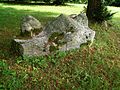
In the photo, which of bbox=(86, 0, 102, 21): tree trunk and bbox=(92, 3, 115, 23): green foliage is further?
bbox=(86, 0, 102, 21): tree trunk

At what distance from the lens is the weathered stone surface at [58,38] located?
930cm

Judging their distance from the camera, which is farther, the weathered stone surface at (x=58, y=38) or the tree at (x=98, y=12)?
the tree at (x=98, y=12)

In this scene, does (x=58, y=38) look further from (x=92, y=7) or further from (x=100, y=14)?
(x=92, y=7)

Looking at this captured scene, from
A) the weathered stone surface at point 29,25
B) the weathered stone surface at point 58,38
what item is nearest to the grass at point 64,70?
the weathered stone surface at point 58,38

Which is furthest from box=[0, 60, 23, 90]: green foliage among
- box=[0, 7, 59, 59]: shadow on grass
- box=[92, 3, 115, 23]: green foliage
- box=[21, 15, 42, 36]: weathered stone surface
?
box=[92, 3, 115, 23]: green foliage

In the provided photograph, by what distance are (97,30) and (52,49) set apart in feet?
11.4

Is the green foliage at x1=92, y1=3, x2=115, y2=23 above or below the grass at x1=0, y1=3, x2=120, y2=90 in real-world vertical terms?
above

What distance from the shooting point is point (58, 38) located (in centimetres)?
980

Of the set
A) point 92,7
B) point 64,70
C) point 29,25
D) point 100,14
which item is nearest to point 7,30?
point 29,25

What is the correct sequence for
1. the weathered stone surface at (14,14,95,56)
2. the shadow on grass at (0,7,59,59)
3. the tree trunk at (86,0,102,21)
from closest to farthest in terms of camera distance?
the weathered stone surface at (14,14,95,56) < the shadow on grass at (0,7,59,59) < the tree trunk at (86,0,102,21)

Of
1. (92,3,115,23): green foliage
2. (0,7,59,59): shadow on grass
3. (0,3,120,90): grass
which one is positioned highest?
(92,3,115,23): green foliage

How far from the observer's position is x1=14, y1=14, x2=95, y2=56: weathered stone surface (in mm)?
9305

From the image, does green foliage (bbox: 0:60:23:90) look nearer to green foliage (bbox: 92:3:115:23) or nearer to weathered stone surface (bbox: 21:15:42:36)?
weathered stone surface (bbox: 21:15:42:36)

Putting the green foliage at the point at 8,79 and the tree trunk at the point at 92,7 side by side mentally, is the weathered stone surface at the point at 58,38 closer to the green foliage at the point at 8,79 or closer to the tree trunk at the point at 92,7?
the green foliage at the point at 8,79
